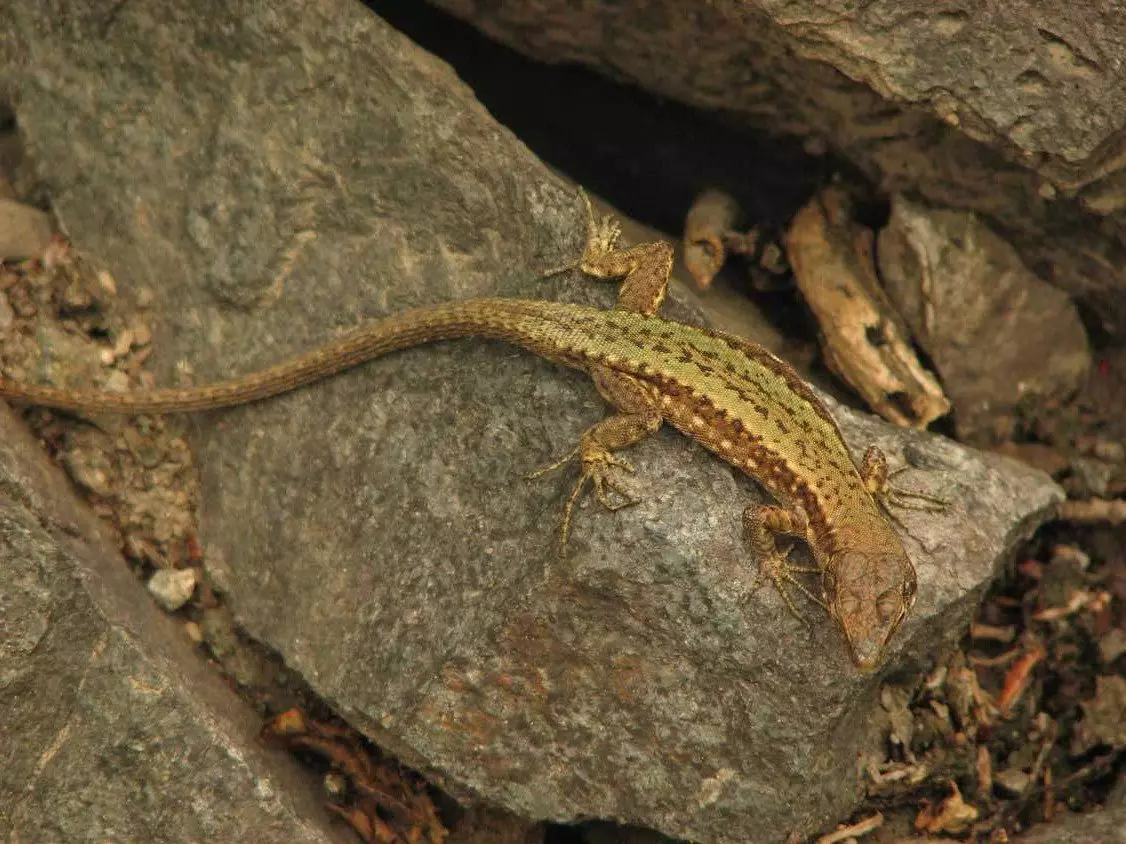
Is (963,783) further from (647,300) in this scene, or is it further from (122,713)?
(122,713)

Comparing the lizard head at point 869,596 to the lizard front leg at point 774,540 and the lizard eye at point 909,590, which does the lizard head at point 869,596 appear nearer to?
the lizard eye at point 909,590

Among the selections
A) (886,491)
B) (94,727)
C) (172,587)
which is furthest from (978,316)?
(94,727)

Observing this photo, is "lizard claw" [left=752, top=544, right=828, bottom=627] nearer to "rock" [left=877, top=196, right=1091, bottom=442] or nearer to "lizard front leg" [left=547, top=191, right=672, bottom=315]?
"lizard front leg" [left=547, top=191, right=672, bottom=315]

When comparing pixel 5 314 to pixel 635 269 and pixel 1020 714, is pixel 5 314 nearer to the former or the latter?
pixel 635 269

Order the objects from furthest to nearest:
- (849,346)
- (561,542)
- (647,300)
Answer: (849,346) → (647,300) → (561,542)

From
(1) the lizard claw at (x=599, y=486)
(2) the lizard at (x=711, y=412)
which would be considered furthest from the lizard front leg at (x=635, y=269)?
(1) the lizard claw at (x=599, y=486)

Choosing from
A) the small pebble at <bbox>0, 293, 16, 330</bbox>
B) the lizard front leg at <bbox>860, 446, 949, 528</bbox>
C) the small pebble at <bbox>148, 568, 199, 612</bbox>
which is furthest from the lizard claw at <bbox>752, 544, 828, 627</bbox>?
the small pebble at <bbox>0, 293, 16, 330</bbox>

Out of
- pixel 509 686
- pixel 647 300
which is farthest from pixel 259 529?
pixel 647 300
